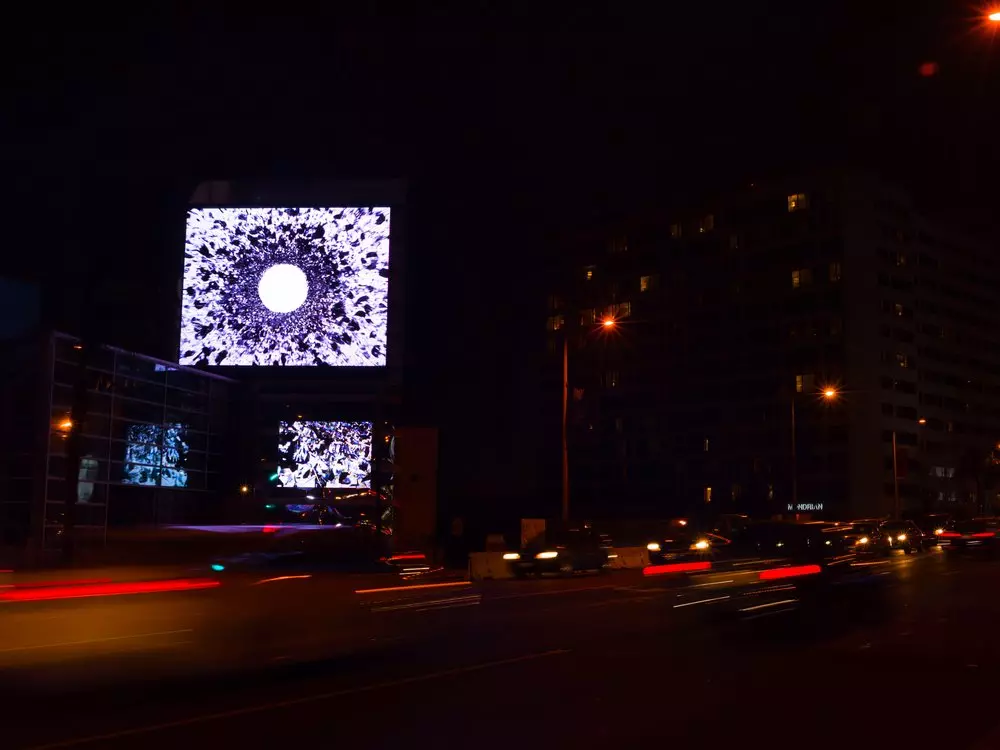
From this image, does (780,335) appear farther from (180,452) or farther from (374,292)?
(180,452)

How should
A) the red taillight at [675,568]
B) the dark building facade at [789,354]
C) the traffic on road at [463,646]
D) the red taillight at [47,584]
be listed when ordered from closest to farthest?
1. the traffic on road at [463,646]
2. the red taillight at [47,584]
3. the red taillight at [675,568]
4. the dark building facade at [789,354]

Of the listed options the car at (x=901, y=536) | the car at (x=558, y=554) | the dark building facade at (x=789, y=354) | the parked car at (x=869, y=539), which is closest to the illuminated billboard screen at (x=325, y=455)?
the dark building facade at (x=789, y=354)

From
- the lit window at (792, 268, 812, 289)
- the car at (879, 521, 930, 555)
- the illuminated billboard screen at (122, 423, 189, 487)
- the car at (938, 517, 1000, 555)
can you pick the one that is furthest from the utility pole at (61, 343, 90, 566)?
the lit window at (792, 268, 812, 289)

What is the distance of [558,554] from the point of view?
33.2 meters

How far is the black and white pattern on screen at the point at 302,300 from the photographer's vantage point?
7194 cm

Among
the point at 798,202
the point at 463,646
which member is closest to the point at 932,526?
the point at 798,202

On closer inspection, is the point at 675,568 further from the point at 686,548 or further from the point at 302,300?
the point at 302,300

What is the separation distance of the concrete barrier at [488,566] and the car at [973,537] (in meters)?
22.3

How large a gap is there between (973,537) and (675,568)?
16769mm

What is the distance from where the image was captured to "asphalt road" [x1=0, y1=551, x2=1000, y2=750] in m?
9.38

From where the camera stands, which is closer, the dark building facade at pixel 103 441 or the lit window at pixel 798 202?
the dark building facade at pixel 103 441

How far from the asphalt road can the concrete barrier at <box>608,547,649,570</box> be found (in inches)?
721

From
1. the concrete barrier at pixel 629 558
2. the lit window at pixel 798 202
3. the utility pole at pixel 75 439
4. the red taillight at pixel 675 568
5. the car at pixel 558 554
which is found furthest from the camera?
the lit window at pixel 798 202

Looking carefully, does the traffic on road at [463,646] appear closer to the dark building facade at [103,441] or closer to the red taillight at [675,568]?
the red taillight at [675,568]
